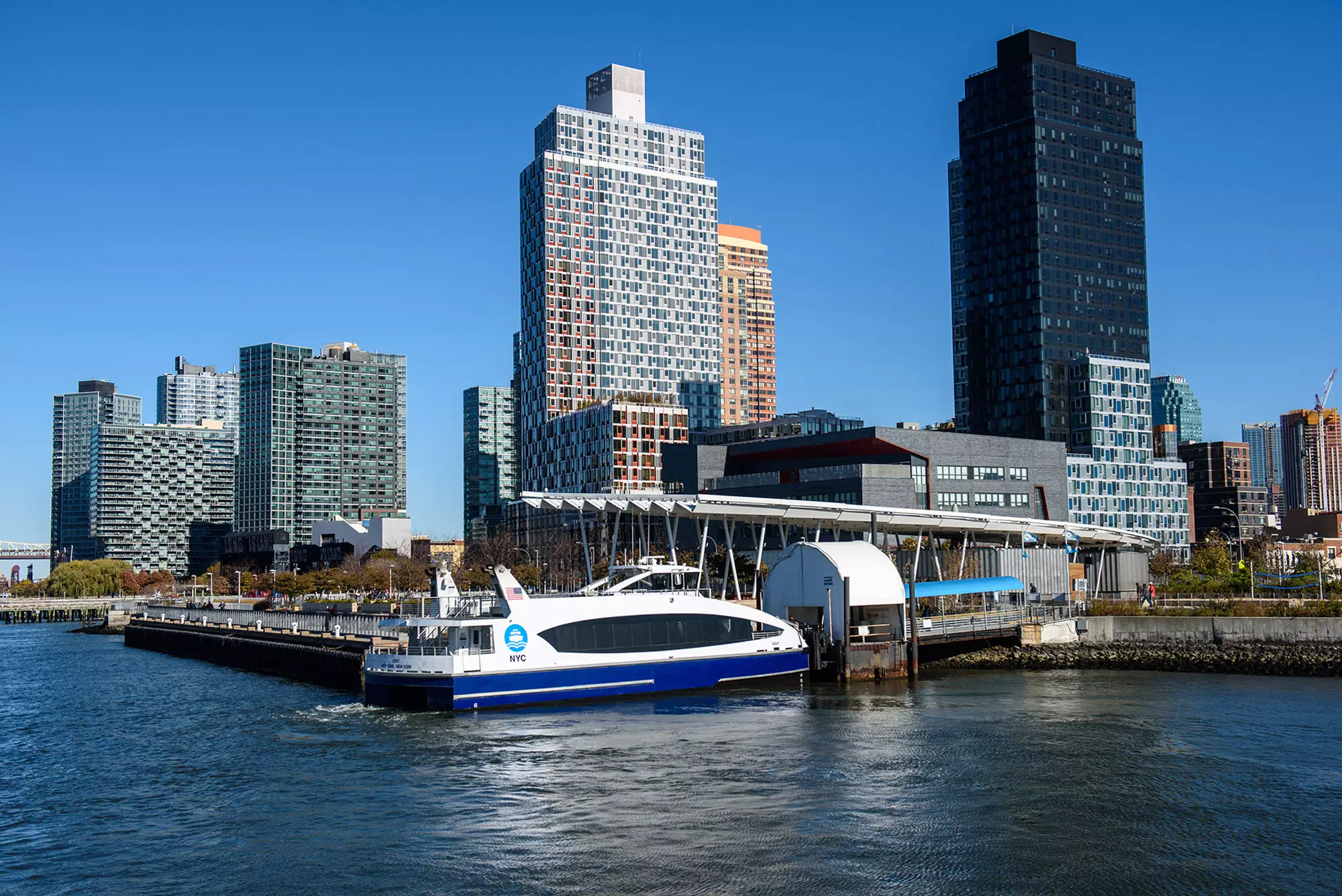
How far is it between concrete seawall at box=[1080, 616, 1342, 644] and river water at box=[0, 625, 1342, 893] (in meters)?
6.88

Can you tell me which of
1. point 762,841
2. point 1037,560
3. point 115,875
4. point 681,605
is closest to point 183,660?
point 681,605

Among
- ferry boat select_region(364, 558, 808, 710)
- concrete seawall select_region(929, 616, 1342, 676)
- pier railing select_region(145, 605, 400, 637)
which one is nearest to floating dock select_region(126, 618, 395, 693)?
pier railing select_region(145, 605, 400, 637)

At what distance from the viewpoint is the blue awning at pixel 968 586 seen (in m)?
71.9

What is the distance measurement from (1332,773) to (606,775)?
76.4ft

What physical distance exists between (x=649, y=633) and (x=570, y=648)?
172 inches

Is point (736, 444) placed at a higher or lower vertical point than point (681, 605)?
higher

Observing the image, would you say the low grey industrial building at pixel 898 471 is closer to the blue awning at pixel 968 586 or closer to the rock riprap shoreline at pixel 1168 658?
the blue awning at pixel 968 586

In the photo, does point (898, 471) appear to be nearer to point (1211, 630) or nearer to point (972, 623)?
point (972, 623)

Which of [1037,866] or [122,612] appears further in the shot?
[122,612]

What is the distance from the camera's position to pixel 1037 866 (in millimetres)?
30328

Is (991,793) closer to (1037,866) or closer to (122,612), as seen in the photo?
(1037,866)

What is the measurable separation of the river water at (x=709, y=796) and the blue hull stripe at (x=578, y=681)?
95 centimetres

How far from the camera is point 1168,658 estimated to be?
226ft

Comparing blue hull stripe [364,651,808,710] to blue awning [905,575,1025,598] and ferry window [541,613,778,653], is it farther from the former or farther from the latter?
blue awning [905,575,1025,598]
